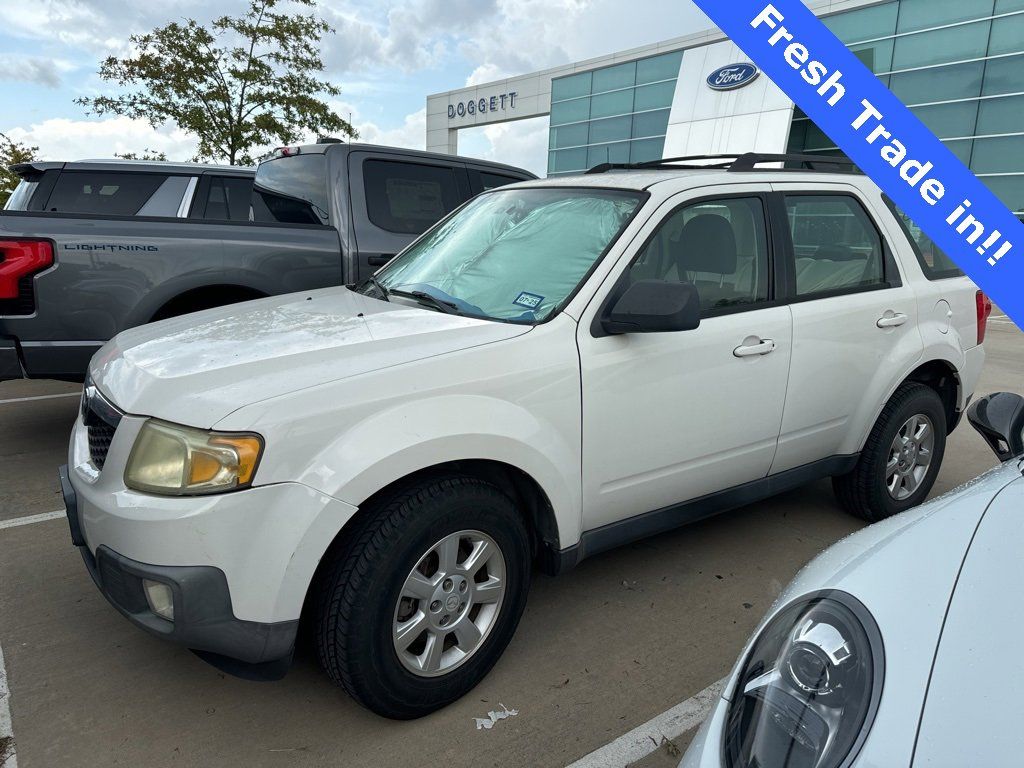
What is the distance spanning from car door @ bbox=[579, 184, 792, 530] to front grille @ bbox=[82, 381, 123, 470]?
61.0 inches

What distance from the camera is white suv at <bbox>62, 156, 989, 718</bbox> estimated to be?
209 centimetres

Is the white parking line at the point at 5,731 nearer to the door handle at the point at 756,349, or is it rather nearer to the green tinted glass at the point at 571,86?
the door handle at the point at 756,349

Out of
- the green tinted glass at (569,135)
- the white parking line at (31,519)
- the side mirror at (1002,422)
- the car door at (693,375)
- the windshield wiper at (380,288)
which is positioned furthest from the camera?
the green tinted glass at (569,135)

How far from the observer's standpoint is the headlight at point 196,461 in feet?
6.69

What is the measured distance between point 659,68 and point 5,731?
3103 cm

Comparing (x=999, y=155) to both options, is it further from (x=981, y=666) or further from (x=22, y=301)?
(x=981, y=666)

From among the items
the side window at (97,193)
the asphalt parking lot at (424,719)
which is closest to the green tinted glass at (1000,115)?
the asphalt parking lot at (424,719)

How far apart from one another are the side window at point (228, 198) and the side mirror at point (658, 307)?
455cm

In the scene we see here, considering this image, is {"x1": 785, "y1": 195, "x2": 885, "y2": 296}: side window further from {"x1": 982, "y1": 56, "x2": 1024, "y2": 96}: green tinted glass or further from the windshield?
{"x1": 982, "y1": 56, "x2": 1024, "y2": 96}: green tinted glass

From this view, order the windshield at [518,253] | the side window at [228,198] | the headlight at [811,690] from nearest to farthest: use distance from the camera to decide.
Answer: the headlight at [811,690] < the windshield at [518,253] < the side window at [228,198]

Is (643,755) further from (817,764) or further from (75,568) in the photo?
(75,568)

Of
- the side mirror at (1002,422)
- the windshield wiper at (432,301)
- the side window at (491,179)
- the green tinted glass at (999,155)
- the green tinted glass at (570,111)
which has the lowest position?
the side mirror at (1002,422)

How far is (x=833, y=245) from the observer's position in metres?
3.65

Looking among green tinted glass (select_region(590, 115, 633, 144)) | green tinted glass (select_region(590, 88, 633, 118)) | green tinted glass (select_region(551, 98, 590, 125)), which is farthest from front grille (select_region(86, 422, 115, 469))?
green tinted glass (select_region(551, 98, 590, 125))
